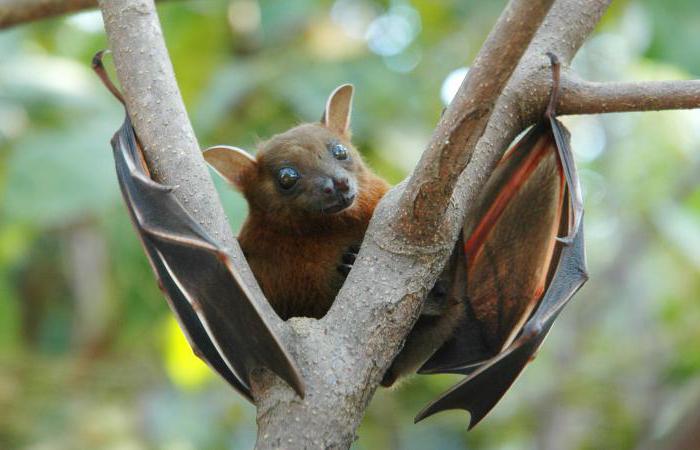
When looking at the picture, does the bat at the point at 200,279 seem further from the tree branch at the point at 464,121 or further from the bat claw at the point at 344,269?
the bat claw at the point at 344,269

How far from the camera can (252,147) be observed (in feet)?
17.8

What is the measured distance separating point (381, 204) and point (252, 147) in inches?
105

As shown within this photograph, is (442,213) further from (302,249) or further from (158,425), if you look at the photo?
(158,425)

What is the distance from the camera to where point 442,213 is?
104 inches

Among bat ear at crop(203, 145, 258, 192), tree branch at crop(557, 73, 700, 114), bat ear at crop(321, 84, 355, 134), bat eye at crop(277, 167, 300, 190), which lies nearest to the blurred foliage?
bat ear at crop(203, 145, 258, 192)

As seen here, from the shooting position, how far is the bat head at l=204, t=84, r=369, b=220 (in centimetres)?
381

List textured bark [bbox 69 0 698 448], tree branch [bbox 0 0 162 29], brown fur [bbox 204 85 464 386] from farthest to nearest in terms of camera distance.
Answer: tree branch [bbox 0 0 162 29], brown fur [bbox 204 85 464 386], textured bark [bbox 69 0 698 448]

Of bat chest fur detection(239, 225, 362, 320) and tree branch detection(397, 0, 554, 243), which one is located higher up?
tree branch detection(397, 0, 554, 243)

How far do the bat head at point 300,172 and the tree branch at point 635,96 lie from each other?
1.16 metres

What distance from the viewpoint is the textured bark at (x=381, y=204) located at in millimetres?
2400

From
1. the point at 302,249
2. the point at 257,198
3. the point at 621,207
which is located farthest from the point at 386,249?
the point at 621,207

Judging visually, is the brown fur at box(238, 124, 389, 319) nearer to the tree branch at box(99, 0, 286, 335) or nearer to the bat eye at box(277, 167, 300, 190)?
the bat eye at box(277, 167, 300, 190)

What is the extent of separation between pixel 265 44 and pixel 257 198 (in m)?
3.43

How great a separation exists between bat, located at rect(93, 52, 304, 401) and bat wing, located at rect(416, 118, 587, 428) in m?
1.01
